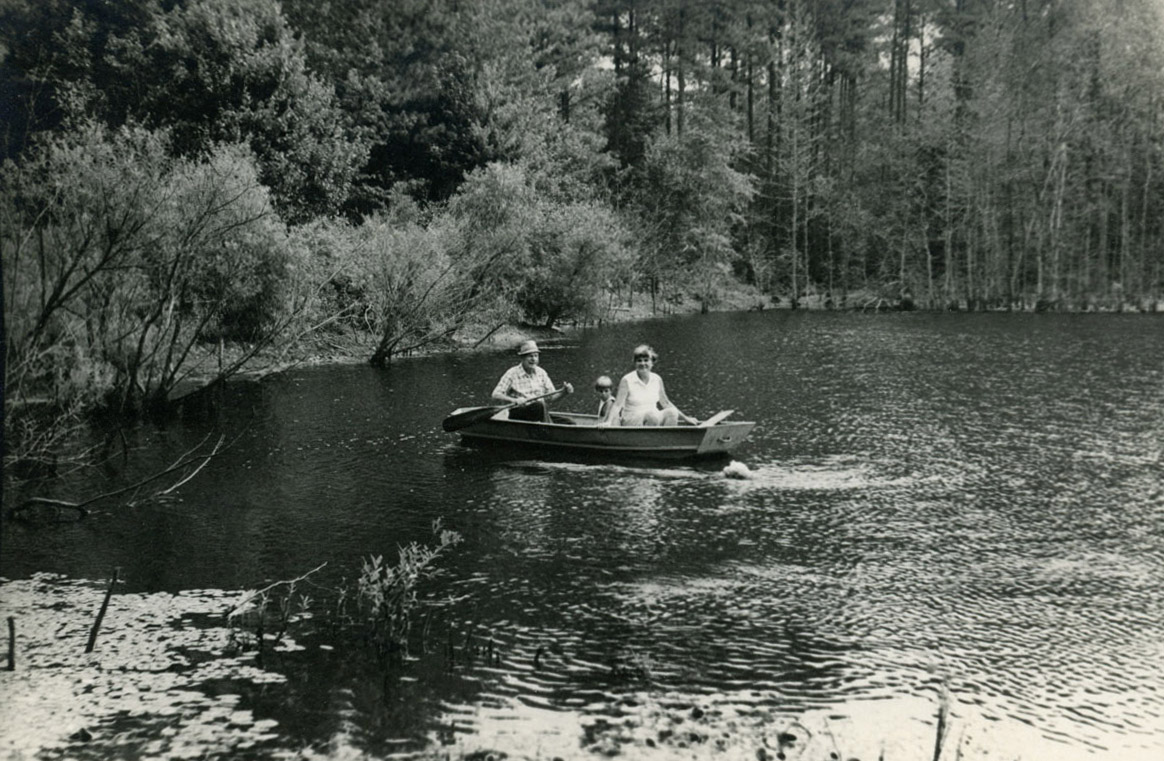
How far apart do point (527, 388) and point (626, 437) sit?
252cm

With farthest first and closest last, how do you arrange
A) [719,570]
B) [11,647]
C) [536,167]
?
[536,167], [719,570], [11,647]

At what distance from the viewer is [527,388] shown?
49.1ft

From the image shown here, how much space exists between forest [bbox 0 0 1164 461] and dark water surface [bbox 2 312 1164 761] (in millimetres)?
2659

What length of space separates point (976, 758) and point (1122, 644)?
2.42 m

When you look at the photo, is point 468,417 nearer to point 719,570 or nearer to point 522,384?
point 522,384

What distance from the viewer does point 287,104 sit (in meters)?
31.0

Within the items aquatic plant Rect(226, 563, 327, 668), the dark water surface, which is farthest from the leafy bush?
aquatic plant Rect(226, 563, 327, 668)

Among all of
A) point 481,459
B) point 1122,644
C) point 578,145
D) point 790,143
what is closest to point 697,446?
point 481,459

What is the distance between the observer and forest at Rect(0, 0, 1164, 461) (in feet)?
51.5

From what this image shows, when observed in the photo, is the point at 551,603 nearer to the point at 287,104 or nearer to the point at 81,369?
the point at 81,369

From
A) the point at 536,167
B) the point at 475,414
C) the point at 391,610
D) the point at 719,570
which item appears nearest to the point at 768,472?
the point at 719,570

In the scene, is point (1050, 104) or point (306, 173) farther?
point (1050, 104)

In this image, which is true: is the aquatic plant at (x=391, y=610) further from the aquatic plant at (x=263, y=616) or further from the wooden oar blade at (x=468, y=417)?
the wooden oar blade at (x=468, y=417)

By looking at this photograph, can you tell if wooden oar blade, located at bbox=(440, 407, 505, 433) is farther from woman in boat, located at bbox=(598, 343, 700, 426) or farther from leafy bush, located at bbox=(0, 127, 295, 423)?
leafy bush, located at bbox=(0, 127, 295, 423)
